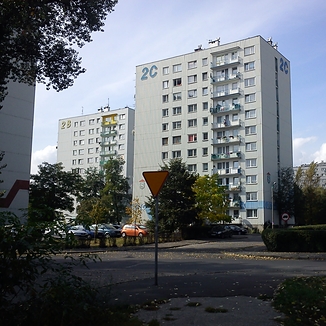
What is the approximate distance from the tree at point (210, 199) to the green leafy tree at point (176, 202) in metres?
4.45

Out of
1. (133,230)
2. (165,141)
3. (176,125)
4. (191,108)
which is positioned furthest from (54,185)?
(191,108)

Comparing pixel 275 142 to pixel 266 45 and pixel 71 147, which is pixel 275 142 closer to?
pixel 266 45

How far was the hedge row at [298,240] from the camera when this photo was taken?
24281 millimetres

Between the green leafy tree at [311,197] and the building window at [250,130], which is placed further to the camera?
the building window at [250,130]

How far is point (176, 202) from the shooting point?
43125mm

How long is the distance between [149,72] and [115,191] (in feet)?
82.6

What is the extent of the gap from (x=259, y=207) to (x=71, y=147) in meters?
65.8

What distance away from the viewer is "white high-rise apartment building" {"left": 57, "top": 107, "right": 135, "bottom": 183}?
351ft

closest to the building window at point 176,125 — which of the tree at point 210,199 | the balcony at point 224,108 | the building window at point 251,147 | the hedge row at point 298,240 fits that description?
the balcony at point 224,108

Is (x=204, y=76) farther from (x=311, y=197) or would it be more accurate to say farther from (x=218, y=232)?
(x=218, y=232)

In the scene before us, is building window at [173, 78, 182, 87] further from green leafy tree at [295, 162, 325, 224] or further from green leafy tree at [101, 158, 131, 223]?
green leafy tree at [295, 162, 325, 224]

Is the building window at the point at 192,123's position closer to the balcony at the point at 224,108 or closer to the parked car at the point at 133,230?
the balcony at the point at 224,108

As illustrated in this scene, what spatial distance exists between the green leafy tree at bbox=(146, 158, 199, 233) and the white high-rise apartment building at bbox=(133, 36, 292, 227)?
2676 centimetres

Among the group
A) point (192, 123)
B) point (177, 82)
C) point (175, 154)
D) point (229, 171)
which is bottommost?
point (229, 171)
